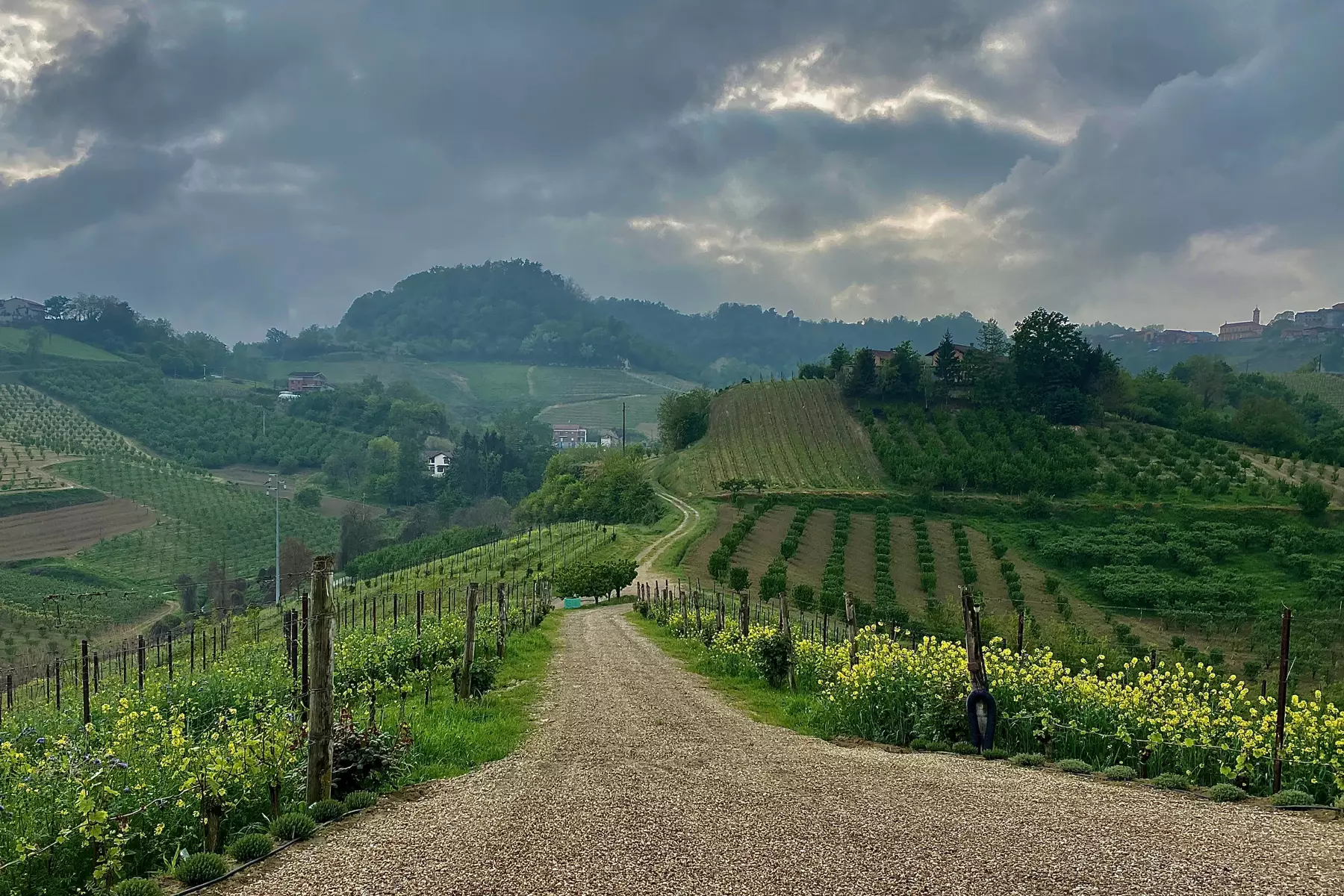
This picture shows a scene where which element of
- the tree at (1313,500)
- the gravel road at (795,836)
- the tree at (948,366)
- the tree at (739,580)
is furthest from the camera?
the tree at (948,366)

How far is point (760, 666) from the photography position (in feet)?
59.7

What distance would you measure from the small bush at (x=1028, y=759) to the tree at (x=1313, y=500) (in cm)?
7128

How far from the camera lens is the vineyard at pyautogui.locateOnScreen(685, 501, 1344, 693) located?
3672cm

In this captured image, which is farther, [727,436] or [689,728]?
[727,436]

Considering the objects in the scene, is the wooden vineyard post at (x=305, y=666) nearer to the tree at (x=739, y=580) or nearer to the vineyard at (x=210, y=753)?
the vineyard at (x=210, y=753)

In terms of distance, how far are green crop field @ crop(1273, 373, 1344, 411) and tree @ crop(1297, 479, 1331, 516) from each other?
265 ft

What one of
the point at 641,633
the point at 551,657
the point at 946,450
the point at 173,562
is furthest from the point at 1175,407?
the point at 173,562

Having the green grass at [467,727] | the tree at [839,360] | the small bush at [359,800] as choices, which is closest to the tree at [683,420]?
the tree at [839,360]

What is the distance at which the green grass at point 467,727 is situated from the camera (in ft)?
34.6

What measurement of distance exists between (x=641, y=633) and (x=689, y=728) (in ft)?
58.2

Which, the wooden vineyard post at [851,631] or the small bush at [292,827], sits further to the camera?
the wooden vineyard post at [851,631]

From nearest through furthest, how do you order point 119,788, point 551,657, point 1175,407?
point 119,788 < point 551,657 < point 1175,407

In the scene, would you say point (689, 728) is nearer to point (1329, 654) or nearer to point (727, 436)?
point (1329, 654)

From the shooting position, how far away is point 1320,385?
142875 millimetres
